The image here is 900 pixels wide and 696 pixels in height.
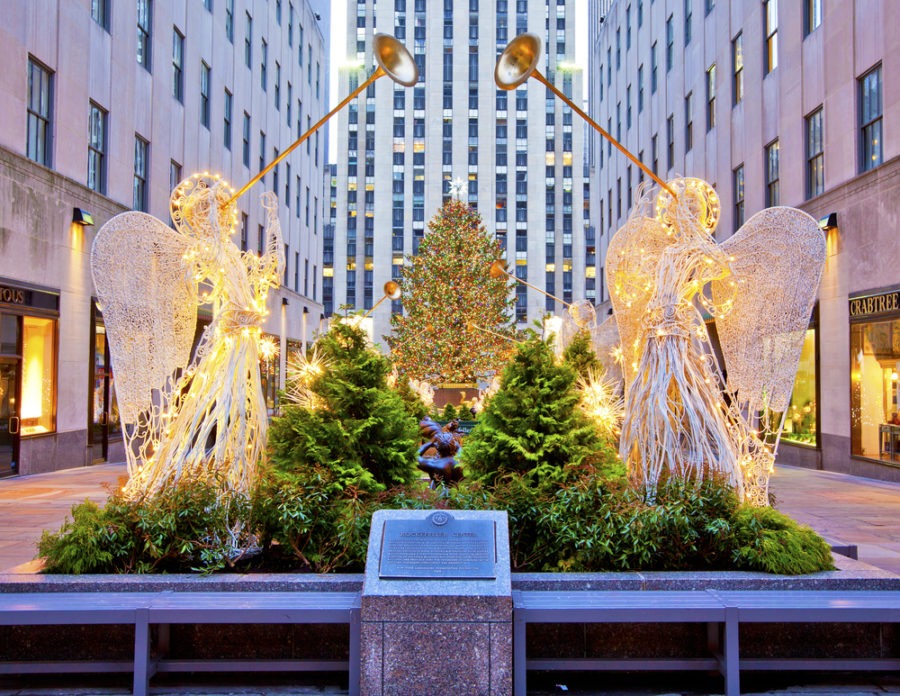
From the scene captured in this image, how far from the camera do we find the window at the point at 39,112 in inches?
598

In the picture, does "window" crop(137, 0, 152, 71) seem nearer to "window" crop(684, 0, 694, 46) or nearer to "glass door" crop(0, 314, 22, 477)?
"glass door" crop(0, 314, 22, 477)

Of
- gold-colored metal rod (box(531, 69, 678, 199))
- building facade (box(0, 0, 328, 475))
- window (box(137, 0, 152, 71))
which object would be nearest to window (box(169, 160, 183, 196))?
building facade (box(0, 0, 328, 475))

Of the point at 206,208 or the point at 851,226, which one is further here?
the point at 851,226

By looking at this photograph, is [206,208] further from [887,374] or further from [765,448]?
[887,374]

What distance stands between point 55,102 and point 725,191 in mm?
18649

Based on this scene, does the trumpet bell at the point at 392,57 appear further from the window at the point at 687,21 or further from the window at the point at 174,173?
the window at the point at 687,21

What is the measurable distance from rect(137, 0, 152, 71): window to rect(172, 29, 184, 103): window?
1891 millimetres

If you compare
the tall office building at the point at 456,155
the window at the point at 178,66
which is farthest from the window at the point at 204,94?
the tall office building at the point at 456,155

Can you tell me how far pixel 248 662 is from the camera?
16.5 feet

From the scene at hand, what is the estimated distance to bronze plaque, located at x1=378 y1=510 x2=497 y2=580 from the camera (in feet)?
16.4

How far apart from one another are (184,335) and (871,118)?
49.2ft

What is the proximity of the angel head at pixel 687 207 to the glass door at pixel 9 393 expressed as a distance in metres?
12.7

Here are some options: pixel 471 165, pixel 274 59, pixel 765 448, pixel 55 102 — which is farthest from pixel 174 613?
pixel 471 165

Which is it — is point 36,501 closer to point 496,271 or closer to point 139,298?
point 139,298
